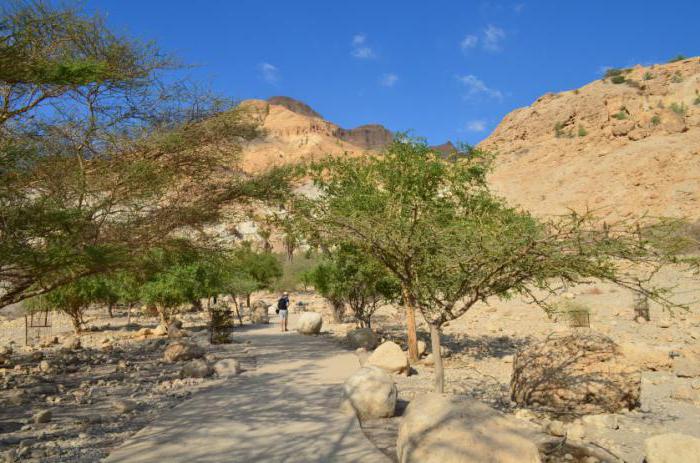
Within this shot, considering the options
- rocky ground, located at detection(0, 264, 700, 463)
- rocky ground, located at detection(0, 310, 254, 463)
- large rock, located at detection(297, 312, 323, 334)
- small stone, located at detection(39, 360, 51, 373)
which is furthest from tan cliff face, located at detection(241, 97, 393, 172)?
small stone, located at detection(39, 360, 51, 373)

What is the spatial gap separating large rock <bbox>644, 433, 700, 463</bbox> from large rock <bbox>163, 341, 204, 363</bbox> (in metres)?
12.1

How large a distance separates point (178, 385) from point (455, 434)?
286 inches

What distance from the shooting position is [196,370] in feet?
35.8

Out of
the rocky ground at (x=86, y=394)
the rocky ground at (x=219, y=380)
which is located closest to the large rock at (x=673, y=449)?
the rocky ground at (x=219, y=380)

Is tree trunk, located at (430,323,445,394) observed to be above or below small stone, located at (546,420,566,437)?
above

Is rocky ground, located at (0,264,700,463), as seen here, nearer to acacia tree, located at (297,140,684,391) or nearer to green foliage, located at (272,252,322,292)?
→ acacia tree, located at (297,140,684,391)

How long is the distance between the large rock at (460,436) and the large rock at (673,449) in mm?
1406

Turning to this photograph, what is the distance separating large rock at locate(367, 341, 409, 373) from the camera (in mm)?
11117

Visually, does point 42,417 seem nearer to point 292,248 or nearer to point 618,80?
point 292,248

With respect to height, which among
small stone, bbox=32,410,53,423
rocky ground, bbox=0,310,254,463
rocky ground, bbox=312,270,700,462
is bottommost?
rocky ground, bbox=312,270,700,462

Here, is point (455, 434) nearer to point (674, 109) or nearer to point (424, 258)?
point (424, 258)

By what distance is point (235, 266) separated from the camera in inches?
626

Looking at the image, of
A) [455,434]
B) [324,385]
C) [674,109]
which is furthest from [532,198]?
[455,434]

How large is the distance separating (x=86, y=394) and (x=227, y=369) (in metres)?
2.80
